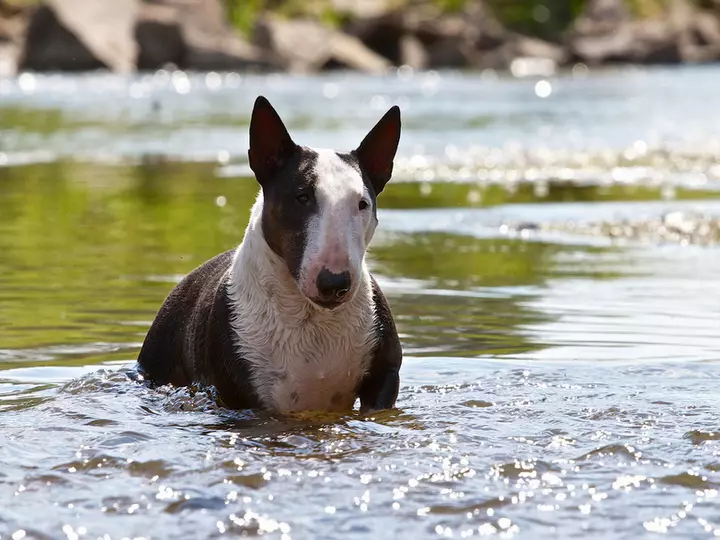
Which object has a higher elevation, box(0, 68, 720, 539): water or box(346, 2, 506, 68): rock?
box(346, 2, 506, 68): rock

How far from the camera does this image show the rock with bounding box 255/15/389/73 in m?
71.2

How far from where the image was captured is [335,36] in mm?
78250

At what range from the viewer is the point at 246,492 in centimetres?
538

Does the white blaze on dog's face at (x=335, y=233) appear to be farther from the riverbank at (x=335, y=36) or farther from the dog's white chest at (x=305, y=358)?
the riverbank at (x=335, y=36)

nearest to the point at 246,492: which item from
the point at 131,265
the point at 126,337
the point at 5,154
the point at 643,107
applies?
the point at 126,337

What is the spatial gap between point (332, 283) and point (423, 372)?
206cm

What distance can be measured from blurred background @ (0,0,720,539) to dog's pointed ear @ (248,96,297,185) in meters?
1.14

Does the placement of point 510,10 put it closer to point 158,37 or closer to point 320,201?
point 158,37

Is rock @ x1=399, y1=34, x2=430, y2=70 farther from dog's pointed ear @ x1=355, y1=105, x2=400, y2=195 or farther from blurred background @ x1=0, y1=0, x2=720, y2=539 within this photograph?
dog's pointed ear @ x1=355, y1=105, x2=400, y2=195

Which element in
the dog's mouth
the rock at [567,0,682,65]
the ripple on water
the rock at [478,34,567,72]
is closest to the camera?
the ripple on water

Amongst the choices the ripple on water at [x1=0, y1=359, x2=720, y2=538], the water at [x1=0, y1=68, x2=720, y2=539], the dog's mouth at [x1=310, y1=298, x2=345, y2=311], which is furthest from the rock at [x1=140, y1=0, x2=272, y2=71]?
the dog's mouth at [x1=310, y1=298, x2=345, y2=311]

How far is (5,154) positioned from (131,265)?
1188cm

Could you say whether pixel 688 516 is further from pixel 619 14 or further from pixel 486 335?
pixel 619 14

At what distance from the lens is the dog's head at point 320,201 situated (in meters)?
5.96
